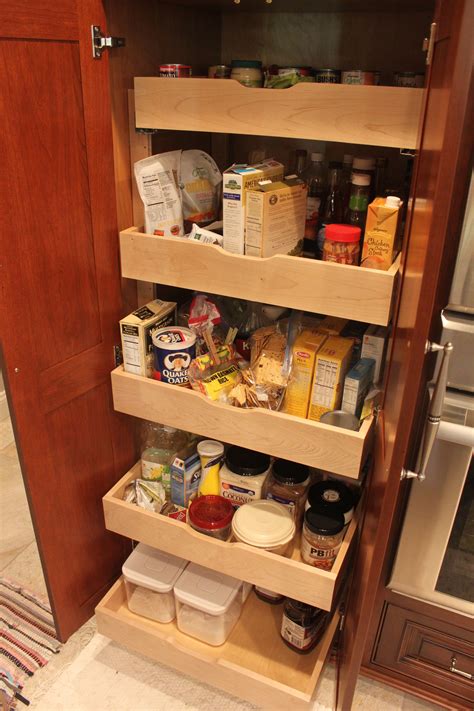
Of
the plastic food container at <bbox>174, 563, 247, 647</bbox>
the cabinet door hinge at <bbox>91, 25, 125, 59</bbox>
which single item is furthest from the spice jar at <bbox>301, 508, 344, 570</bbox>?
the cabinet door hinge at <bbox>91, 25, 125, 59</bbox>

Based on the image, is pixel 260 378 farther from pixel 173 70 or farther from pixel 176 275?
pixel 173 70

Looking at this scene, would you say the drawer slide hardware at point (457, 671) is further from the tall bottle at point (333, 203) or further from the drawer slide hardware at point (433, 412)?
the tall bottle at point (333, 203)

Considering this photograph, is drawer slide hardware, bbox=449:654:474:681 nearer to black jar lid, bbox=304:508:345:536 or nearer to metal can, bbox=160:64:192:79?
black jar lid, bbox=304:508:345:536

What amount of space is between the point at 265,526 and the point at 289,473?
14cm

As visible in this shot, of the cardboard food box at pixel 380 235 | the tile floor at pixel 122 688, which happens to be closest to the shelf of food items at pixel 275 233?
the cardboard food box at pixel 380 235

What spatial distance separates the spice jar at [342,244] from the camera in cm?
104

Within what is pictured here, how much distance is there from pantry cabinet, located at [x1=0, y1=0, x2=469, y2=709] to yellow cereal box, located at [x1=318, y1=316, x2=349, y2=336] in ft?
0.37

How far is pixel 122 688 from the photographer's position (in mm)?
1368

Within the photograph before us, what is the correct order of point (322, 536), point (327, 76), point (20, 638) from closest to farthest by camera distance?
point (327, 76) → point (322, 536) → point (20, 638)

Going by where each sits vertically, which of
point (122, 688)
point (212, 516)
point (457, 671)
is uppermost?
point (212, 516)

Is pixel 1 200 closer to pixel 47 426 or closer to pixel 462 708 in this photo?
pixel 47 426

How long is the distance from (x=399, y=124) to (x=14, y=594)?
59.1 inches

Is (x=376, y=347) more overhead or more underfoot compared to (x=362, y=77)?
more underfoot

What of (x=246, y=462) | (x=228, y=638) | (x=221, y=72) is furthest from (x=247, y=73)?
(x=228, y=638)
